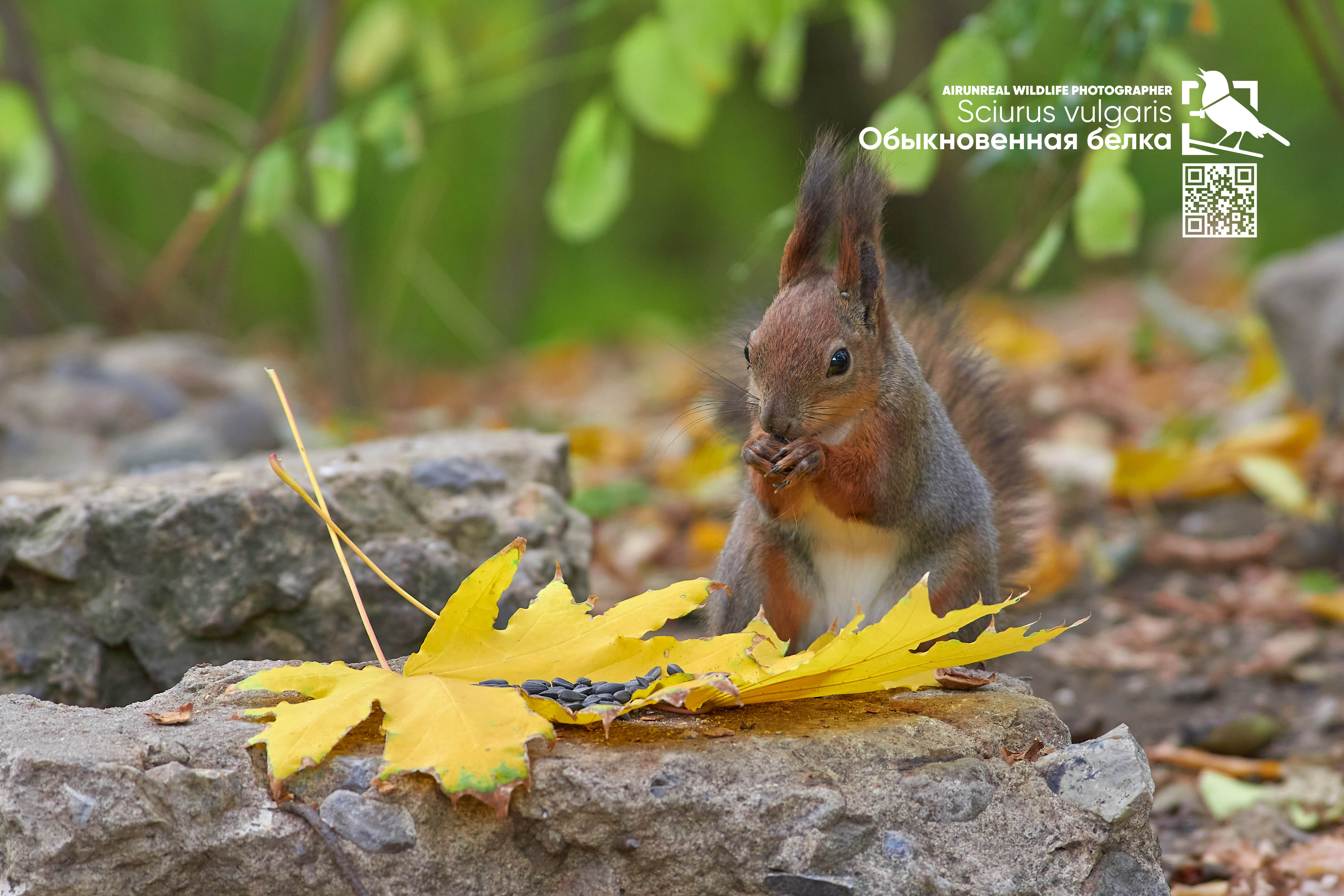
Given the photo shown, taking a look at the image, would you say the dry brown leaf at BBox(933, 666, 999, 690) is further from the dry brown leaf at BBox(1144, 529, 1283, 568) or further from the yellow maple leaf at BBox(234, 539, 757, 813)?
the dry brown leaf at BBox(1144, 529, 1283, 568)

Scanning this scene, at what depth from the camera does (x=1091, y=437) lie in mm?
3348

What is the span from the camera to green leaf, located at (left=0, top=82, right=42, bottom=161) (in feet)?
9.84

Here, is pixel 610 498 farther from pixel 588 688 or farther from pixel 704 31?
pixel 588 688

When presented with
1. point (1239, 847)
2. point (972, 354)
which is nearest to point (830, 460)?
point (972, 354)

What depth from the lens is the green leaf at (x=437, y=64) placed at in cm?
327

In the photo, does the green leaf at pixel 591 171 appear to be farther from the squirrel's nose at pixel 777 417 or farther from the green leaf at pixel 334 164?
the squirrel's nose at pixel 777 417

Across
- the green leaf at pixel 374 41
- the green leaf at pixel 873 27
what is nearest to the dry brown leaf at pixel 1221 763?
the green leaf at pixel 873 27

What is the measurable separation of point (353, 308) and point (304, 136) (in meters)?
1.38

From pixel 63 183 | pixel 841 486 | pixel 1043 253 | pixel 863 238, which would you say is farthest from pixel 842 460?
pixel 63 183

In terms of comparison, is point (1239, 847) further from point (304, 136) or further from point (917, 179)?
point (304, 136)

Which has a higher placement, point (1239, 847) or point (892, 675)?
point (892, 675)

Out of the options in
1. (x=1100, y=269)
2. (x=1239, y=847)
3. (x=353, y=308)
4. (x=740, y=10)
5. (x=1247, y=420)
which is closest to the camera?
(x=1239, y=847)

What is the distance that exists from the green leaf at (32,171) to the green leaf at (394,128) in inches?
45.0

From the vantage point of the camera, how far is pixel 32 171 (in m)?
3.21
